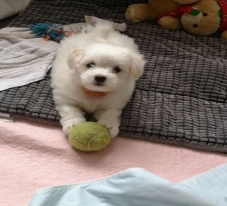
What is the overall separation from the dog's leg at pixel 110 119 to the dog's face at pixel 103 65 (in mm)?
107

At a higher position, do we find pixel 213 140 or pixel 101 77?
pixel 101 77

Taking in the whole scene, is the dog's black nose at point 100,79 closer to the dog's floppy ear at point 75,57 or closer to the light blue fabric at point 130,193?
the dog's floppy ear at point 75,57

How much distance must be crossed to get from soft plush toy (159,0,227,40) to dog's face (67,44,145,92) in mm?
828

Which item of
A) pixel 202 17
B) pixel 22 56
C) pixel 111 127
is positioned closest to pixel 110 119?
pixel 111 127

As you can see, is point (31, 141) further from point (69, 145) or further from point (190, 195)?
point (190, 195)

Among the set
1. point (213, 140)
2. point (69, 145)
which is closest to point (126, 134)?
point (69, 145)

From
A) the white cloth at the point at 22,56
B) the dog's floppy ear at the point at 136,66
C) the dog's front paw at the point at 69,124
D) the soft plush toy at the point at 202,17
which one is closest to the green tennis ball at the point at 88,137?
the dog's front paw at the point at 69,124

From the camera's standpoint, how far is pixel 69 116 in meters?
1.48

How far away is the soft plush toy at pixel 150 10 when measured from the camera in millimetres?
2244

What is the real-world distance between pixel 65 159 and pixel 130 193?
0.32m

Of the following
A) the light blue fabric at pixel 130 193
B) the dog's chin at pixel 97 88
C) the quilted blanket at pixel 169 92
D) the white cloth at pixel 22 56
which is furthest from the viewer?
the white cloth at pixel 22 56

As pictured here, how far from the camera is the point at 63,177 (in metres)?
1.33

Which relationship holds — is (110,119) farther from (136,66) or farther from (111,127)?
(136,66)

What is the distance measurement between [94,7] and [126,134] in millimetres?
1110
